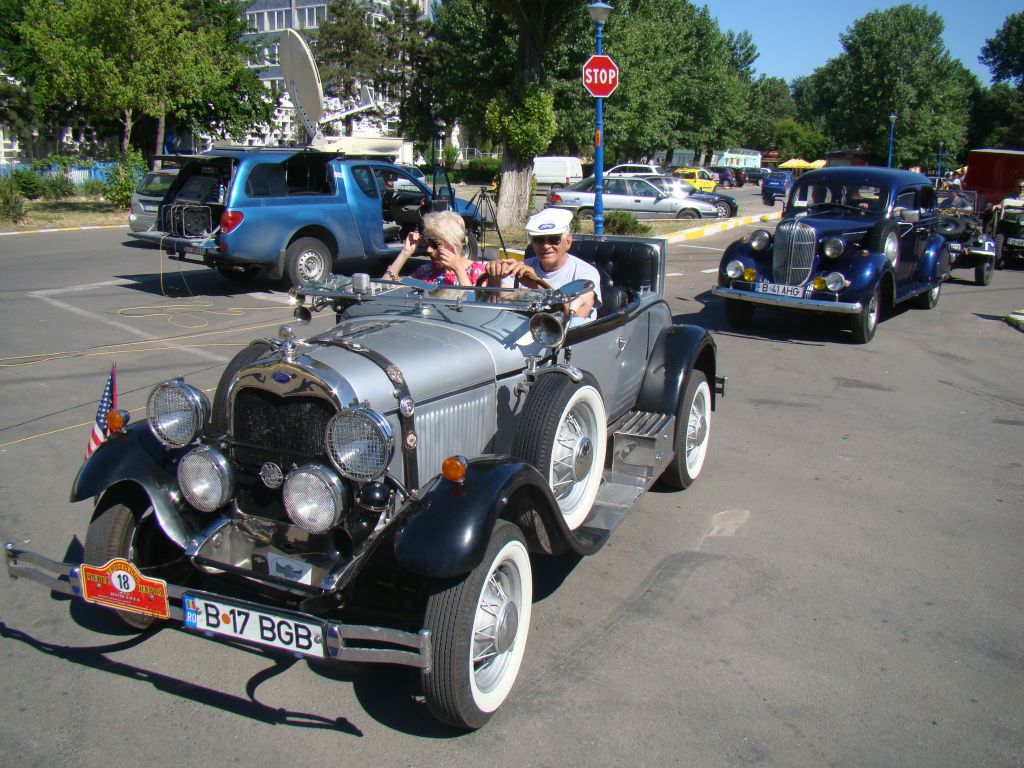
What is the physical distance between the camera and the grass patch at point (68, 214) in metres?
20.1

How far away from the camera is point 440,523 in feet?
9.01

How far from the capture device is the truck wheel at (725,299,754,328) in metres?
10.3

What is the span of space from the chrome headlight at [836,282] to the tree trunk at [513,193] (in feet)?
35.8

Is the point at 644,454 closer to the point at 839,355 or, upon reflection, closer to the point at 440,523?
the point at 440,523

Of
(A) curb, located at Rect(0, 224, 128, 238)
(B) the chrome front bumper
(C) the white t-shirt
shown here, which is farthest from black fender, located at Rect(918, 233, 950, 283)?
(A) curb, located at Rect(0, 224, 128, 238)

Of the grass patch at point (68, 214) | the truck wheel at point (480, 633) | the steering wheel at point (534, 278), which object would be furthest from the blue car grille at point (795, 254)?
the grass patch at point (68, 214)

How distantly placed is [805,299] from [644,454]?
594 cm

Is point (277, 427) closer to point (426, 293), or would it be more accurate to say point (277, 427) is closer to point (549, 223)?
point (426, 293)

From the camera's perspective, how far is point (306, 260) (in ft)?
38.4

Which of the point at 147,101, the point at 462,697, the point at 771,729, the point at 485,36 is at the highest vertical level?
the point at 485,36

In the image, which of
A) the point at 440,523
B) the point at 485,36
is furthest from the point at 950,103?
the point at 440,523

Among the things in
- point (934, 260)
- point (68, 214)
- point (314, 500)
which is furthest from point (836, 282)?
point (68, 214)

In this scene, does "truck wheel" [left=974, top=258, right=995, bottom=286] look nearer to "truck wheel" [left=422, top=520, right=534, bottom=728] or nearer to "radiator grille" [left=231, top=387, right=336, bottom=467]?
"truck wheel" [left=422, top=520, right=534, bottom=728]

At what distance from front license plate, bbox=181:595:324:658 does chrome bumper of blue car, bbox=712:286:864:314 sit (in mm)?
8107
